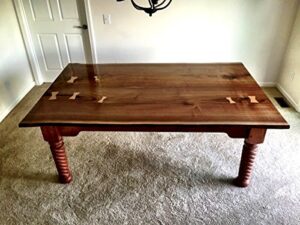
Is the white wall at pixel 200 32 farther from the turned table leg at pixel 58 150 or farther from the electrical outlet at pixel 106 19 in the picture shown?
the turned table leg at pixel 58 150

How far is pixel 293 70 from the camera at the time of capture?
10.7ft

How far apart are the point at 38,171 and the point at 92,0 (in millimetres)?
2122

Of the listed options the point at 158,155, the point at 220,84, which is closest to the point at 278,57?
the point at 220,84

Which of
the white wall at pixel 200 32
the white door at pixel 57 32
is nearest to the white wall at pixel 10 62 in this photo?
the white door at pixel 57 32

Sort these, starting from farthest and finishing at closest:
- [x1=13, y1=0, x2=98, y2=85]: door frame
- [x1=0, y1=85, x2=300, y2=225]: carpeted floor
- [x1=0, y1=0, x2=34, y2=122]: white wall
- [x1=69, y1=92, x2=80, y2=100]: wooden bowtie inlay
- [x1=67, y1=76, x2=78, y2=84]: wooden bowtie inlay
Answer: [x1=13, y1=0, x2=98, y2=85]: door frame → [x1=0, y1=0, x2=34, y2=122]: white wall → [x1=67, y1=76, x2=78, y2=84]: wooden bowtie inlay → [x1=69, y1=92, x2=80, y2=100]: wooden bowtie inlay → [x1=0, y1=85, x2=300, y2=225]: carpeted floor

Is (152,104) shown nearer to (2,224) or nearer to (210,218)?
(210,218)

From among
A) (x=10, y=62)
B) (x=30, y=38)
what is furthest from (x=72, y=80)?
(x=30, y=38)

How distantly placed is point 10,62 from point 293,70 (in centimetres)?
354

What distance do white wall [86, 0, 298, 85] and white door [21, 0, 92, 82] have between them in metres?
0.22

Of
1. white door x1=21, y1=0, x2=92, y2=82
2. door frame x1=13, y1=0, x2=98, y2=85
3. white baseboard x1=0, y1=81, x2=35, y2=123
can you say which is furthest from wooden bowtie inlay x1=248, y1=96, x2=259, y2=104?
white baseboard x1=0, y1=81, x2=35, y2=123

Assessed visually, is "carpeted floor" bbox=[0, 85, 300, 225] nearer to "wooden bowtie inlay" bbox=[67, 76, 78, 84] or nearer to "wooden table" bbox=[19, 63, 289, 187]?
"wooden table" bbox=[19, 63, 289, 187]

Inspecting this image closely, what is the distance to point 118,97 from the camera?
211 cm

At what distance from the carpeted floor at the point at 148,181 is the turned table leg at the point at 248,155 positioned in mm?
78

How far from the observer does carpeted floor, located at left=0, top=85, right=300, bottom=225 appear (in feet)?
6.33
